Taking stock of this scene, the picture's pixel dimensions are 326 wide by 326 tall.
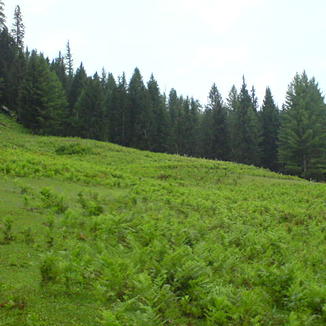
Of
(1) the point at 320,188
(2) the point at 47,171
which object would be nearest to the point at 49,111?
(2) the point at 47,171

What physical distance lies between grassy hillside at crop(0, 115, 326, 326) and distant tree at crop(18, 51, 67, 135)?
37.5 m

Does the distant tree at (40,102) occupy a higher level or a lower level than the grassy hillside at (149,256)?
higher

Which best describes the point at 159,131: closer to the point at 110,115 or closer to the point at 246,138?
the point at 110,115

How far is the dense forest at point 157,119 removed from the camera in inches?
2100

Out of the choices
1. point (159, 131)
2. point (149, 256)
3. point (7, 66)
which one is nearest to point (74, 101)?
point (7, 66)

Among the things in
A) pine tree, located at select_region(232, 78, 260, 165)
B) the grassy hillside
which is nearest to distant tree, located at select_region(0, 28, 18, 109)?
pine tree, located at select_region(232, 78, 260, 165)

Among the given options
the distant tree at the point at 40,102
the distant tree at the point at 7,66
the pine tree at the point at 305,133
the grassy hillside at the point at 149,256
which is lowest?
the grassy hillside at the point at 149,256

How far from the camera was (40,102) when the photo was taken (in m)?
56.4

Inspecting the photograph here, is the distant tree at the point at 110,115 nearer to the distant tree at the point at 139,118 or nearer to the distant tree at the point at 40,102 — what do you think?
the distant tree at the point at 139,118

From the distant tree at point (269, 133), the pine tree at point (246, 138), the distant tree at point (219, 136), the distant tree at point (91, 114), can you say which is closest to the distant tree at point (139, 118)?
the distant tree at point (91, 114)

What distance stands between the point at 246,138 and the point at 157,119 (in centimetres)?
1855

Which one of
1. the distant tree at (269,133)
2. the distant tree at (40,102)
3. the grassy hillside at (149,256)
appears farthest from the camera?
the distant tree at (269,133)

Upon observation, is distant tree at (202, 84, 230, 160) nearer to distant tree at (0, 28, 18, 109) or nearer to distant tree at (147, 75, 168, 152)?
distant tree at (147, 75, 168, 152)

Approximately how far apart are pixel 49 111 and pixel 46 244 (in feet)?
170
